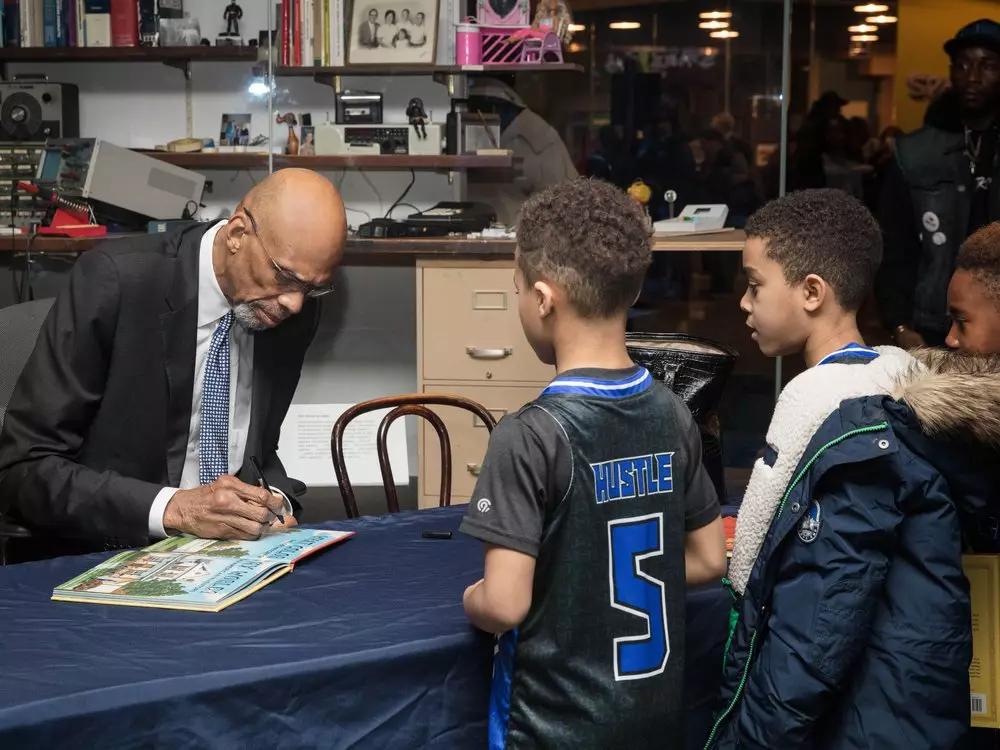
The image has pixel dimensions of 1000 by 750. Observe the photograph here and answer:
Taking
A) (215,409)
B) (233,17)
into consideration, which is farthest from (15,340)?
(233,17)

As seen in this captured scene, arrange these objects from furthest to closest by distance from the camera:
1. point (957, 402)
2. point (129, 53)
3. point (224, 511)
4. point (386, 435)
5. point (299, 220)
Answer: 1. point (129, 53)
2. point (386, 435)
3. point (299, 220)
4. point (224, 511)
5. point (957, 402)

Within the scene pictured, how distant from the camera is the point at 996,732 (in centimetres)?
191

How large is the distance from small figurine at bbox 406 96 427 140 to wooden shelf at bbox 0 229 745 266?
54 cm

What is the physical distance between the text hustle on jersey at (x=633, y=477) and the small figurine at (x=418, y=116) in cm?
305

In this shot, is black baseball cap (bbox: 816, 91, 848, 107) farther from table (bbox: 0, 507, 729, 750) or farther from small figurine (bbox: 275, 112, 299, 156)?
table (bbox: 0, 507, 729, 750)

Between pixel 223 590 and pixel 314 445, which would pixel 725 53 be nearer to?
pixel 314 445

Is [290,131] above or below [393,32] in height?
below

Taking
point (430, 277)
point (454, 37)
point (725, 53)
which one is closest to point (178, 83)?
point (454, 37)

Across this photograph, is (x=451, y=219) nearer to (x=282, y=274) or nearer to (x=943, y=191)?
(x=943, y=191)

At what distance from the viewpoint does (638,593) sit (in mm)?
1452

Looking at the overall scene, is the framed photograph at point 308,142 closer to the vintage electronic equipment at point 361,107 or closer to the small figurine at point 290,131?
the small figurine at point 290,131

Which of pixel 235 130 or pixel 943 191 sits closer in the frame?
pixel 943 191

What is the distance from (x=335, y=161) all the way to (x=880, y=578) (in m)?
3.23

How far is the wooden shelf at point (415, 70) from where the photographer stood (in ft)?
14.0
